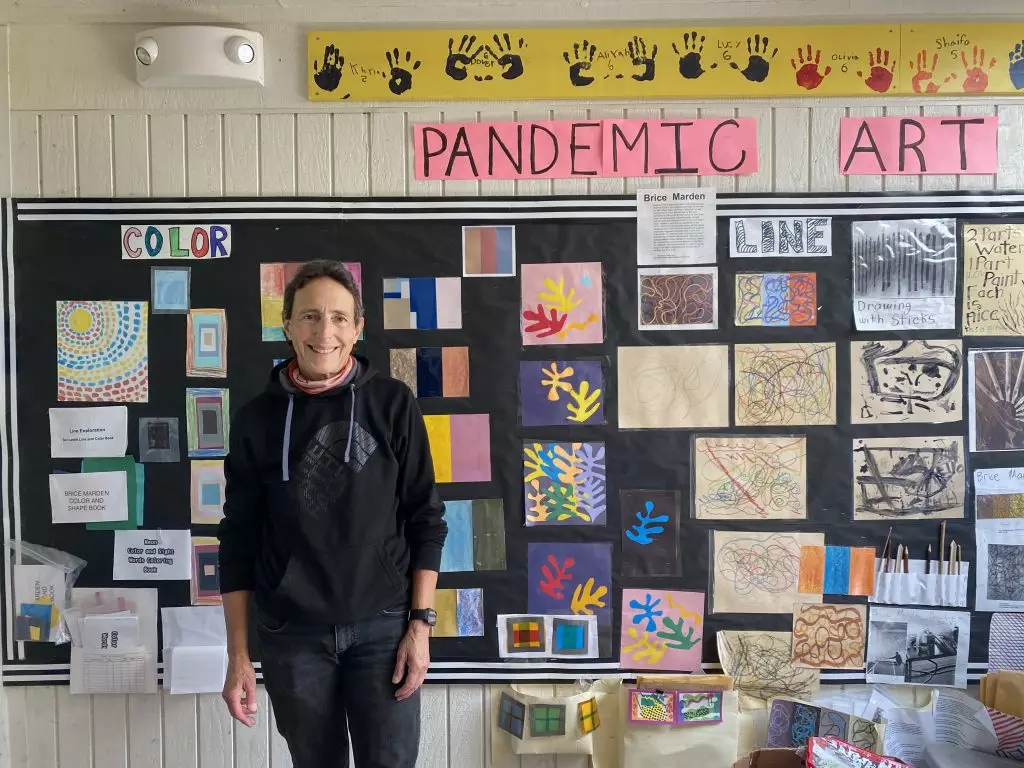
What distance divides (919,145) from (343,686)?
192 centimetres

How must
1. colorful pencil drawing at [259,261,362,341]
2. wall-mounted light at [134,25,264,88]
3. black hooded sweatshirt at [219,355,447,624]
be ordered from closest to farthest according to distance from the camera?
black hooded sweatshirt at [219,355,447,624]
wall-mounted light at [134,25,264,88]
colorful pencil drawing at [259,261,362,341]

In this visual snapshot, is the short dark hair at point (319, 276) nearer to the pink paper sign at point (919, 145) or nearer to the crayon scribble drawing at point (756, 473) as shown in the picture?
the crayon scribble drawing at point (756, 473)

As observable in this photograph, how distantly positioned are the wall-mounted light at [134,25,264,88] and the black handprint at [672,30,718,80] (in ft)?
3.64

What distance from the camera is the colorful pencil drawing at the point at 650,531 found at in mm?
1959

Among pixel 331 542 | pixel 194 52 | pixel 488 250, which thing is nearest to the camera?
pixel 331 542

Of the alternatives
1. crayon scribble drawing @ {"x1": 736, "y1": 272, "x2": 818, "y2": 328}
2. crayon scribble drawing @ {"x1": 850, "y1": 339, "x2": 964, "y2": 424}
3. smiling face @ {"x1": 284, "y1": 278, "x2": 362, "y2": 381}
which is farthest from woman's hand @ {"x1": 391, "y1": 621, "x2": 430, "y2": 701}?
crayon scribble drawing @ {"x1": 850, "y1": 339, "x2": 964, "y2": 424}

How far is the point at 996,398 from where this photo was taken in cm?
196

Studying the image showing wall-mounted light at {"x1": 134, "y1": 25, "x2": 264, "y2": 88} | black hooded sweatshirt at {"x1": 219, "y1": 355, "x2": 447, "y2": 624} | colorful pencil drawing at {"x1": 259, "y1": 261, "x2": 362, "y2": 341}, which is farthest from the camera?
colorful pencil drawing at {"x1": 259, "y1": 261, "x2": 362, "y2": 341}

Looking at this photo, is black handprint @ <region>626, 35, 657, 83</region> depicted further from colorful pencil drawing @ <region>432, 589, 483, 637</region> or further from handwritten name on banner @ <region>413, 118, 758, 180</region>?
colorful pencil drawing @ <region>432, 589, 483, 637</region>

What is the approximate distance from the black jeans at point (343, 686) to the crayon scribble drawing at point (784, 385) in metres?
1.09

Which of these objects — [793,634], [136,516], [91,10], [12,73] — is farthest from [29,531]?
[793,634]

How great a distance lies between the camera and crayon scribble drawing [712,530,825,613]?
1955mm

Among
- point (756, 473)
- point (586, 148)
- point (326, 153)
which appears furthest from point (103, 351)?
point (756, 473)

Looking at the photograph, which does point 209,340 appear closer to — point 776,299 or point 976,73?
point 776,299
